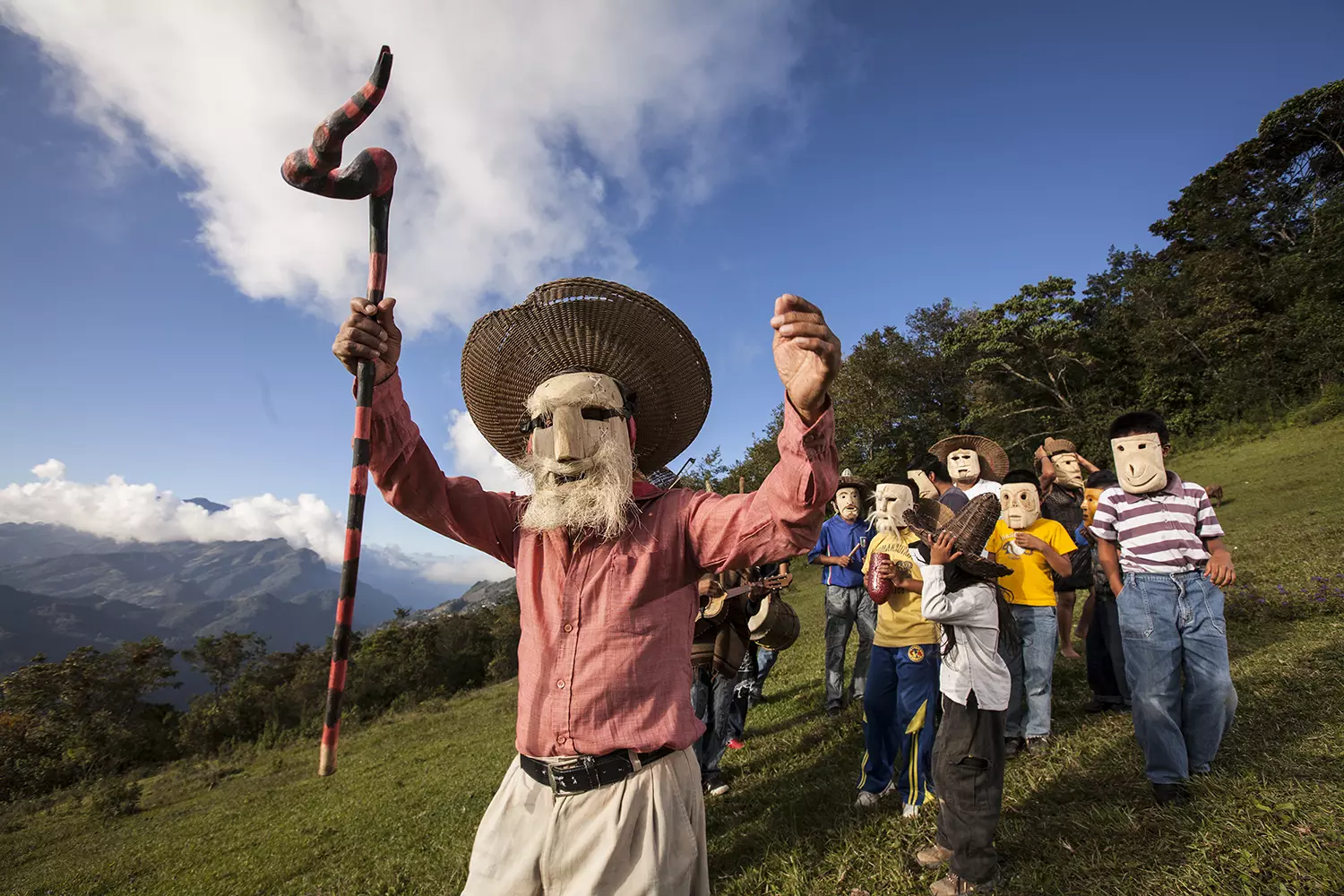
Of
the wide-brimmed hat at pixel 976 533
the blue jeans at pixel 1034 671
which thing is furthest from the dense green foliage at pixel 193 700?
the wide-brimmed hat at pixel 976 533

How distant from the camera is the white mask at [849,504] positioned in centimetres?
610

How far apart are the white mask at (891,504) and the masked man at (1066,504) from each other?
154 cm

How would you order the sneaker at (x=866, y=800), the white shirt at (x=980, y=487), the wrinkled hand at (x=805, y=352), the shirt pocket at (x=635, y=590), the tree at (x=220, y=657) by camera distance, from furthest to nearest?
1. the tree at (x=220, y=657)
2. the white shirt at (x=980, y=487)
3. the sneaker at (x=866, y=800)
4. the shirt pocket at (x=635, y=590)
5. the wrinkled hand at (x=805, y=352)

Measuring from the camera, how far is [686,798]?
1728 millimetres

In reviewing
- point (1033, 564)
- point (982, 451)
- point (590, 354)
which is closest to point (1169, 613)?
point (1033, 564)

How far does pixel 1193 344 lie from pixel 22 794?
43.5 m

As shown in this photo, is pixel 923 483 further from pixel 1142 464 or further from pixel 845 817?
pixel 845 817

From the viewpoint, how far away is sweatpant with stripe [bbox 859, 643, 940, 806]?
3633 mm

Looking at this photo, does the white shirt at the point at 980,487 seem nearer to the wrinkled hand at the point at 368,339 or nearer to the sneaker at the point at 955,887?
the sneaker at the point at 955,887

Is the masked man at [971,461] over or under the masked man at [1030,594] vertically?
over

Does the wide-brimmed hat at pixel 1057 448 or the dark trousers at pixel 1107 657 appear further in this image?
the wide-brimmed hat at pixel 1057 448

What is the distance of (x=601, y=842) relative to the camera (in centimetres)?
157

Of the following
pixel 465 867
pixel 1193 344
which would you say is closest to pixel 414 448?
pixel 465 867

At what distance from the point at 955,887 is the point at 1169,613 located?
6.44 ft
